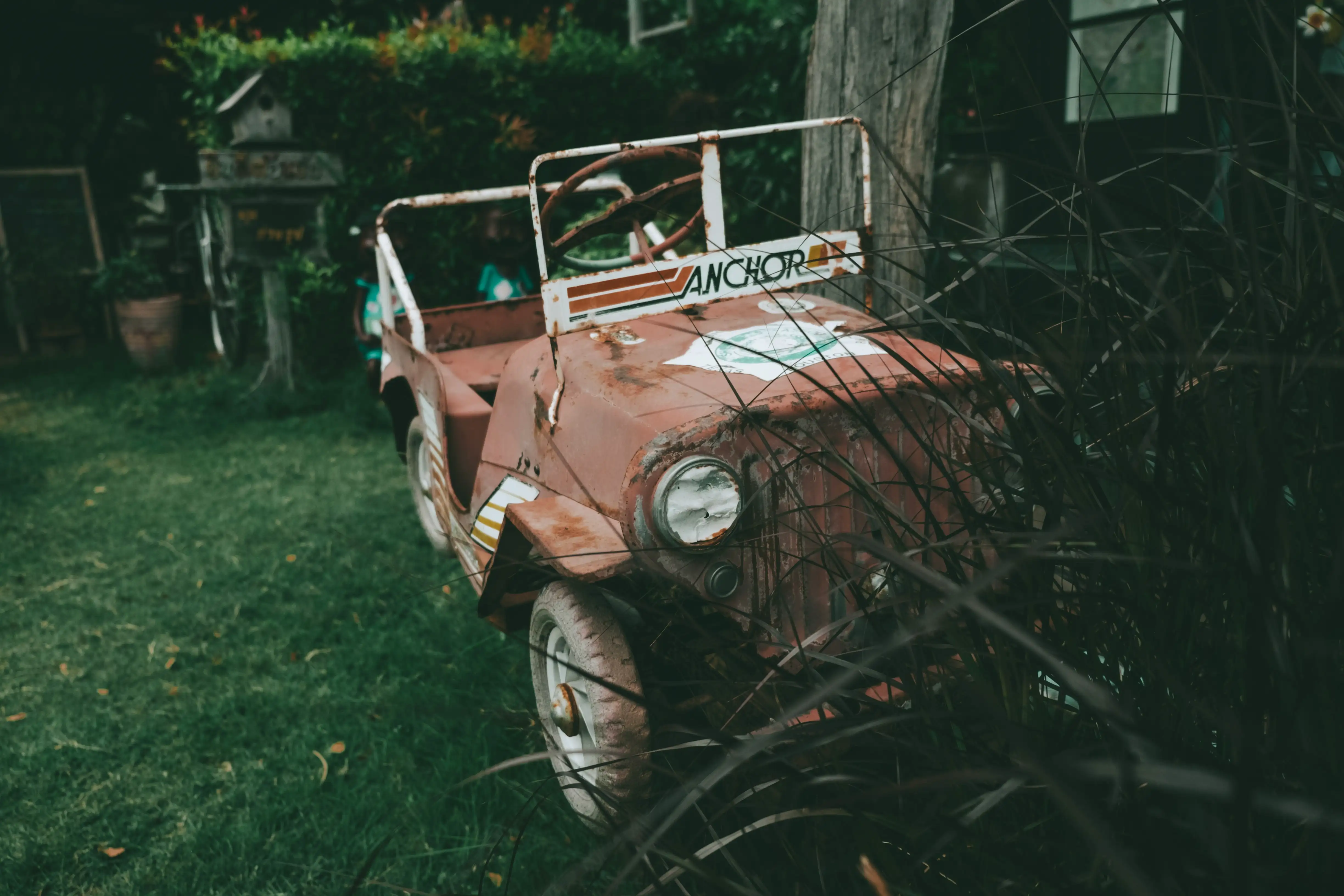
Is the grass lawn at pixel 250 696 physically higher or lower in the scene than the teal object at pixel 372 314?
lower

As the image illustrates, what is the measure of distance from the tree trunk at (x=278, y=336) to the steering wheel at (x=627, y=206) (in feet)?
14.9

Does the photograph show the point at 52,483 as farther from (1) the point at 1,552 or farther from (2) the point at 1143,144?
(2) the point at 1143,144

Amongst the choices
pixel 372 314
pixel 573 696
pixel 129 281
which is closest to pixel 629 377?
pixel 573 696

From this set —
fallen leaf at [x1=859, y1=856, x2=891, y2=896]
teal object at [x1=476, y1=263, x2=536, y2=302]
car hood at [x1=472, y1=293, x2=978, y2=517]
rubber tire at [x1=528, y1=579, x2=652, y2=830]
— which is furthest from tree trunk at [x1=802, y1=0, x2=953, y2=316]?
teal object at [x1=476, y1=263, x2=536, y2=302]

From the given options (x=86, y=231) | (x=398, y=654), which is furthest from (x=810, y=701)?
(x=86, y=231)

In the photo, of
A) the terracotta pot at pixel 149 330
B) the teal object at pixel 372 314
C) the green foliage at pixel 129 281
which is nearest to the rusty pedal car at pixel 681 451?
the teal object at pixel 372 314

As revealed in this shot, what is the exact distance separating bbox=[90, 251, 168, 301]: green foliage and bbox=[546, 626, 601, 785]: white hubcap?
754 cm

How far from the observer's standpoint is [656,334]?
2.55 metres

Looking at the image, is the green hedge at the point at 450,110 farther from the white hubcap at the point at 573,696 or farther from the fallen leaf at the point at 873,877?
the fallen leaf at the point at 873,877

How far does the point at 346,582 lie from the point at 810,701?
3294 millimetres

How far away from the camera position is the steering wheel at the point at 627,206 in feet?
8.25

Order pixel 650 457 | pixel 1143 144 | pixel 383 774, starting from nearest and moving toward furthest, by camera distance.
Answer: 1. pixel 650 457
2. pixel 383 774
3. pixel 1143 144

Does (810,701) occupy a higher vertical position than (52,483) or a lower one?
higher

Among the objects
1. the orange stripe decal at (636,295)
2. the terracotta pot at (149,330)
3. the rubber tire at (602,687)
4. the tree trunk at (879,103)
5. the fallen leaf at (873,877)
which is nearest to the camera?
the fallen leaf at (873,877)
